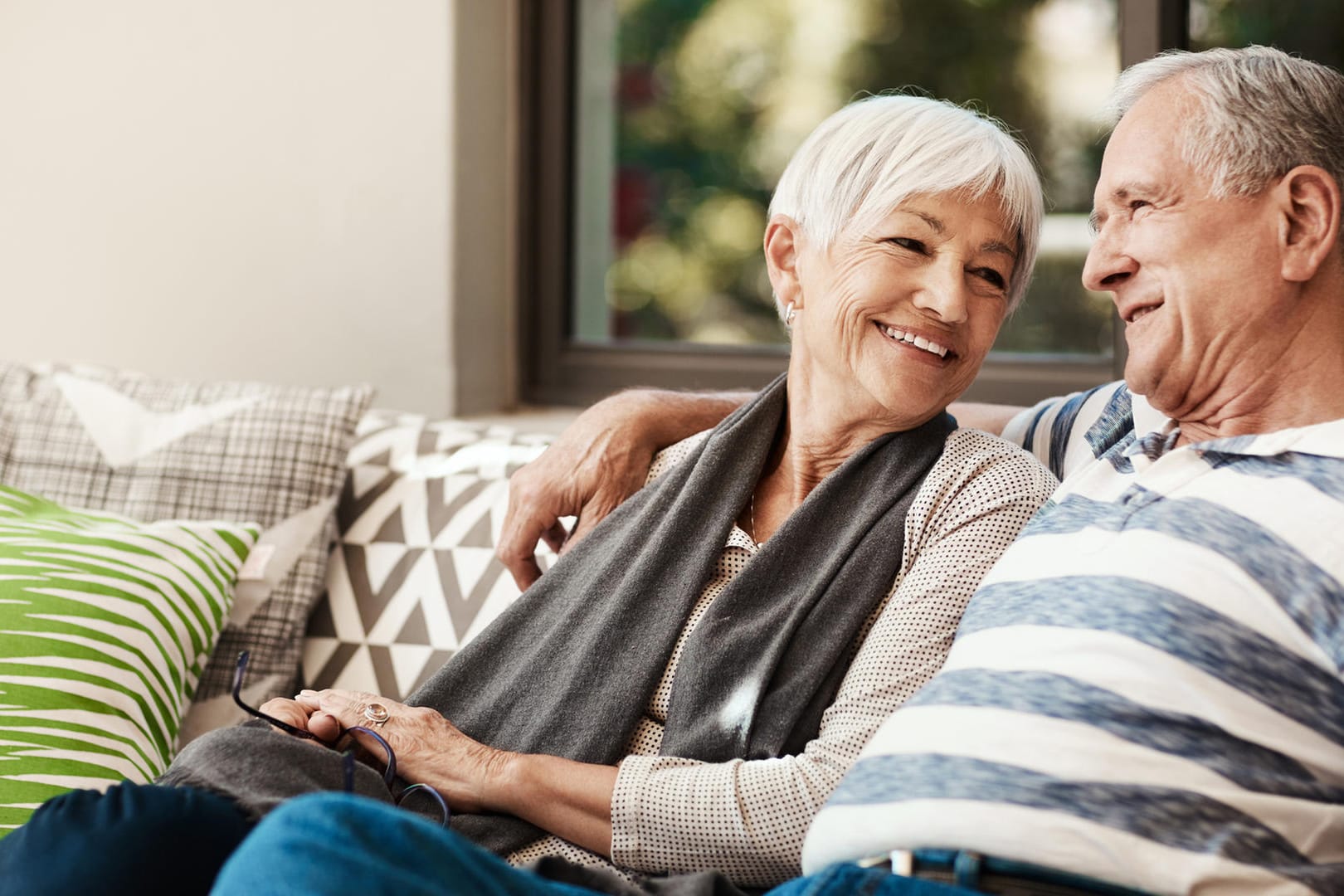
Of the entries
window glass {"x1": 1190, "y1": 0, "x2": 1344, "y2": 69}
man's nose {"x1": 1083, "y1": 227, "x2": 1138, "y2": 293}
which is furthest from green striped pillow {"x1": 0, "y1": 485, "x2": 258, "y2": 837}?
window glass {"x1": 1190, "y1": 0, "x2": 1344, "y2": 69}

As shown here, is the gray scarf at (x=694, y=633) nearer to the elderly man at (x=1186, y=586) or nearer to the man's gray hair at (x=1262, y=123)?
the elderly man at (x=1186, y=586)

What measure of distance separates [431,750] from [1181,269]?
0.92 meters

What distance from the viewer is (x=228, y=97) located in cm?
247

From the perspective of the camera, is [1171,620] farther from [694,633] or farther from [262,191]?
[262,191]

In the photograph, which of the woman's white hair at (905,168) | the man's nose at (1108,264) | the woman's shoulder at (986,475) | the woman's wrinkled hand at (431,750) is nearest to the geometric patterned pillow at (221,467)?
the woman's wrinkled hand at (431,750)

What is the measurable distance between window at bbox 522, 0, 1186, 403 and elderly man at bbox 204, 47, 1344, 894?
3.10 feet

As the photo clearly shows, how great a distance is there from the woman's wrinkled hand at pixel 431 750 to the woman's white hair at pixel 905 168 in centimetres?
69

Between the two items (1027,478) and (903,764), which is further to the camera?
(1027,478)

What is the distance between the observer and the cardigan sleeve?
123cm

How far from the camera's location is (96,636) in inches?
65.6

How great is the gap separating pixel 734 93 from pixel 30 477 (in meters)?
2.34

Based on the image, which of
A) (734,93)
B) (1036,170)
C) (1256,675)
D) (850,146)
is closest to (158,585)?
(850,146)

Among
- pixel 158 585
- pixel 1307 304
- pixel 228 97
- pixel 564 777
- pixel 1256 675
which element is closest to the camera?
pixel 1256 675

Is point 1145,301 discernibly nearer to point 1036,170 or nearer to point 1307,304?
point 1307,304
